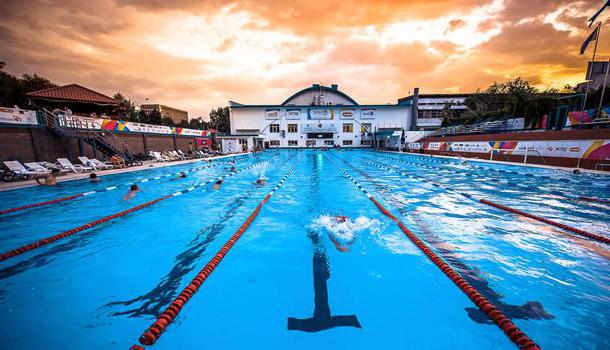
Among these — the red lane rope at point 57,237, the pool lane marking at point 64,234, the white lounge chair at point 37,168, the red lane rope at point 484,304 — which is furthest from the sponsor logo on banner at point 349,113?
the red lane rope at point 484,304

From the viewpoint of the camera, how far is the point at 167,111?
7256cm

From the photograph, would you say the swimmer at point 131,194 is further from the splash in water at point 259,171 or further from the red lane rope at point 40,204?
the splash in water at point 259,171

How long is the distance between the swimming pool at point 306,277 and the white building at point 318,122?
3743cm

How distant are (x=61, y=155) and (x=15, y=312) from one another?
51.6 ft

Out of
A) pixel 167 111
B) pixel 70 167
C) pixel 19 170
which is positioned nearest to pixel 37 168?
pixel 19 170

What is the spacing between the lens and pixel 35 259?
3.61m

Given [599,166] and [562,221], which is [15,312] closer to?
[562,221]

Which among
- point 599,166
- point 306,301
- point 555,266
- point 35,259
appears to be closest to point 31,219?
point 35,259

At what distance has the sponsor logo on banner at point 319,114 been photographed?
140 feet

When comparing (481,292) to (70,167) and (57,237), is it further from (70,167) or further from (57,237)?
(70,167)

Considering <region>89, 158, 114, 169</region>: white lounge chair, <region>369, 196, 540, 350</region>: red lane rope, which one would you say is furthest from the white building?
<region>369, 196, 540, 350</region>: red lane rope

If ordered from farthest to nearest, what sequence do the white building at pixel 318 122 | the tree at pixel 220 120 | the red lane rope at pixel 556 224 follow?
the tree at pixel 220 120, the white building at pixel 318 122, the red lane rope at pixel 556 224

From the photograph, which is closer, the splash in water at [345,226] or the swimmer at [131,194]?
the splash in water at [345,226]

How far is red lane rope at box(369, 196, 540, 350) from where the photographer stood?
6.37 ft
